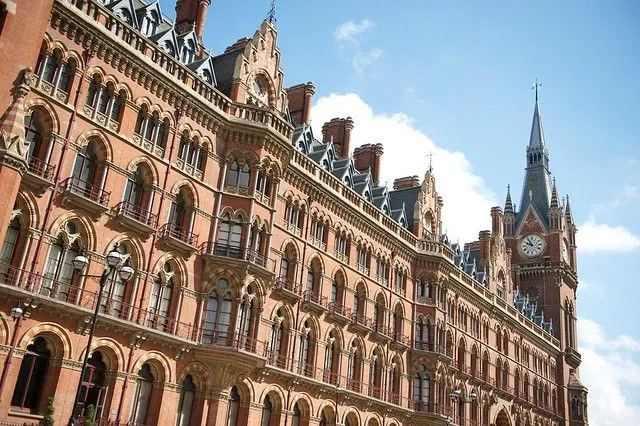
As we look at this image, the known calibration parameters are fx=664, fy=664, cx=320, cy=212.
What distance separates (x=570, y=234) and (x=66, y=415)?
7915 cm

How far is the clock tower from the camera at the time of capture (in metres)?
80.4

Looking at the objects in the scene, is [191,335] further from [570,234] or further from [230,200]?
[570,234]

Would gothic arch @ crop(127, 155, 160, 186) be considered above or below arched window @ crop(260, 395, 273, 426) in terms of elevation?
above

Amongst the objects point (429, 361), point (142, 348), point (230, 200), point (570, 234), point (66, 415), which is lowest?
point (66, 415)

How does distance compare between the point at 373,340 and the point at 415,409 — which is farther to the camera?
the point at 415,409

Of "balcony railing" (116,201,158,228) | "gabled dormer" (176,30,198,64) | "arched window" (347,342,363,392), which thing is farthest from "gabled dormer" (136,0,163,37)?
"arched window" (347,342,363,392)

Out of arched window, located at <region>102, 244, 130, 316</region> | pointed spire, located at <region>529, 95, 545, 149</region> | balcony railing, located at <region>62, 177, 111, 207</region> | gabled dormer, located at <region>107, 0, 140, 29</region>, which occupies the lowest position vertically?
arched window, located at <region>102, 244, 130, 316</region>

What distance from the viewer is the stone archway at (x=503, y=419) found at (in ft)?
206

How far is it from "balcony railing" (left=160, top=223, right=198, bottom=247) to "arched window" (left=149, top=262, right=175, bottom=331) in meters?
1.39

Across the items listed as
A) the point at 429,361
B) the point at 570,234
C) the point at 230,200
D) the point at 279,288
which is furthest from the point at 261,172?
the point at 570,234

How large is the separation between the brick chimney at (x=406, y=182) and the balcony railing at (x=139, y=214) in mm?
33670

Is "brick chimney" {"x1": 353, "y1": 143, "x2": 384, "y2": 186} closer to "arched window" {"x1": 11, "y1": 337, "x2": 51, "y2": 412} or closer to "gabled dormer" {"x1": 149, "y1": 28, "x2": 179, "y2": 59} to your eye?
"gabled dormer" {"x1": 149, "y1": 28, "x2": 179, "y2": 59}

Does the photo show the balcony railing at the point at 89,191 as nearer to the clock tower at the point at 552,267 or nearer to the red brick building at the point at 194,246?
the red brick building at the point at 194,246

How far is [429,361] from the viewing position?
48906 millimetres
